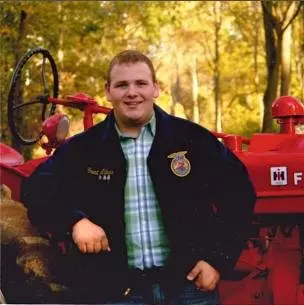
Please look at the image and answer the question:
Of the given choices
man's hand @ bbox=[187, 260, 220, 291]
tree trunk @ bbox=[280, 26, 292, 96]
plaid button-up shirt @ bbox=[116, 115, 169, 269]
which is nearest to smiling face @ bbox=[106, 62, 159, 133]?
plaid button-up shirt @ bbox=[116, 115, 169, 269]

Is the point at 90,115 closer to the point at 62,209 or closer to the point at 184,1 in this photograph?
the point at 62,209

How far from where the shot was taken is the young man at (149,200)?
2.03 meters

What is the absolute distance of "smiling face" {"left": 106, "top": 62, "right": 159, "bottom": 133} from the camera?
2.05 meters

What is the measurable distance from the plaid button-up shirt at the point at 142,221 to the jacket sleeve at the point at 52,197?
0.53 feet

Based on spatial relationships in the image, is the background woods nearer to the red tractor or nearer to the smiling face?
the red tractor

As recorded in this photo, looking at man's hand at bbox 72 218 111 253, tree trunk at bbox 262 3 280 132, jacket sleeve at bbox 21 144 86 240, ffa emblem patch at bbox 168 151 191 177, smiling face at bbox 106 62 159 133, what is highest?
tree trunk at bbox 262 3 280 132

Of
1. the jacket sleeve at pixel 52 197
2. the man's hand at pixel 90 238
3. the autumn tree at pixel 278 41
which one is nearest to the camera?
the man's hand at pixel 90 238

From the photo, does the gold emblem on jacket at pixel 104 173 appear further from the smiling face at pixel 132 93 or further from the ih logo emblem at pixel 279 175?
the ih logo emblem at pixel 279 175

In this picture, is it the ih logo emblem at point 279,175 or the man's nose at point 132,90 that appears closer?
the man's nose at point 132,90

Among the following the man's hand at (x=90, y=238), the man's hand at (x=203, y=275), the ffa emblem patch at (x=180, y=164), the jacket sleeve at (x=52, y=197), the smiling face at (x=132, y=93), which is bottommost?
the man's hand at (x=203, y=275)

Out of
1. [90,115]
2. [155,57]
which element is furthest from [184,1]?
[90,115]

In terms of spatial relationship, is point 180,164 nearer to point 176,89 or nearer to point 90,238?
point 90,238

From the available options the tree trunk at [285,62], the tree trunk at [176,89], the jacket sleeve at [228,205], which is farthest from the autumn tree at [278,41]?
the tree trunk at [176,89]

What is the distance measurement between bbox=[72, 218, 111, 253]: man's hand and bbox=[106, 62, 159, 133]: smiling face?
0.31 metres
